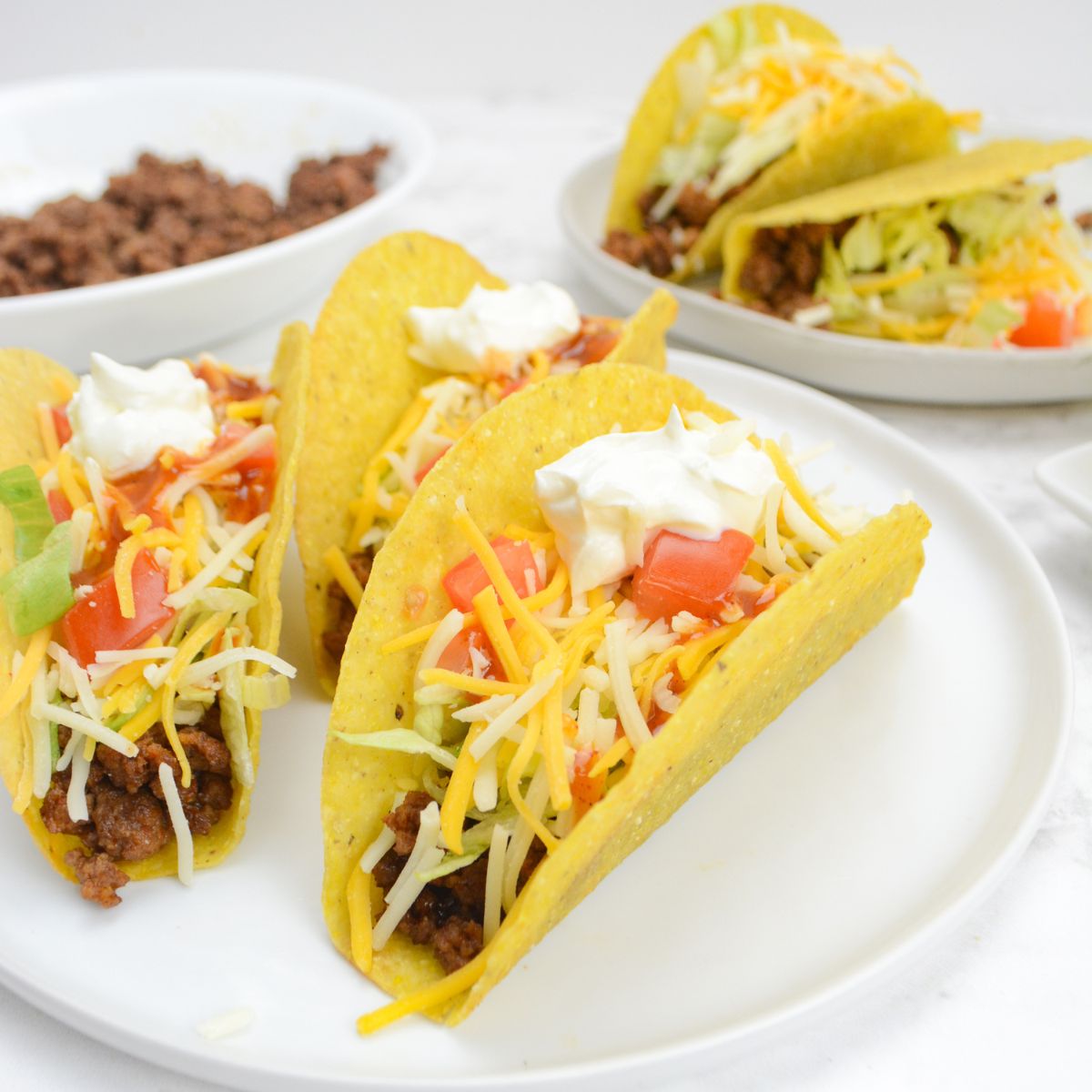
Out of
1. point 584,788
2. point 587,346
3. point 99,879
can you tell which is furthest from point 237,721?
point 587,346

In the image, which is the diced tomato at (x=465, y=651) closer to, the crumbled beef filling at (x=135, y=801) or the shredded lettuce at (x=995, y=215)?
the crumbled beef filling at (x=135, y=801)

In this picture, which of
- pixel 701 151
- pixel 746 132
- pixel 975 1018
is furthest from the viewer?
pixel 701 151

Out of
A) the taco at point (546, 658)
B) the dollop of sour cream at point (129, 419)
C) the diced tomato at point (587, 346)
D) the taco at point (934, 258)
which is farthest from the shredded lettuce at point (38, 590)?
the taco at point (934, 258)

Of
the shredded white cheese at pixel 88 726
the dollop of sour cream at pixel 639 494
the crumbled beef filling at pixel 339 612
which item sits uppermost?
the dollop of sour cream at pixel 639 494

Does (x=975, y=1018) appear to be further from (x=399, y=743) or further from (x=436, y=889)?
(x=399, y=743)

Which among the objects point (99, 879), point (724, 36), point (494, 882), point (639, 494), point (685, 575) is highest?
point (724, 36)

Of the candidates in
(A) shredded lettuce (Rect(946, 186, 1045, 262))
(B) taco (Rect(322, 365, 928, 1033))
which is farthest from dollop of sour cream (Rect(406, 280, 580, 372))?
(A) shredded lettuce (Rect(946, 186, 1045, 262))
